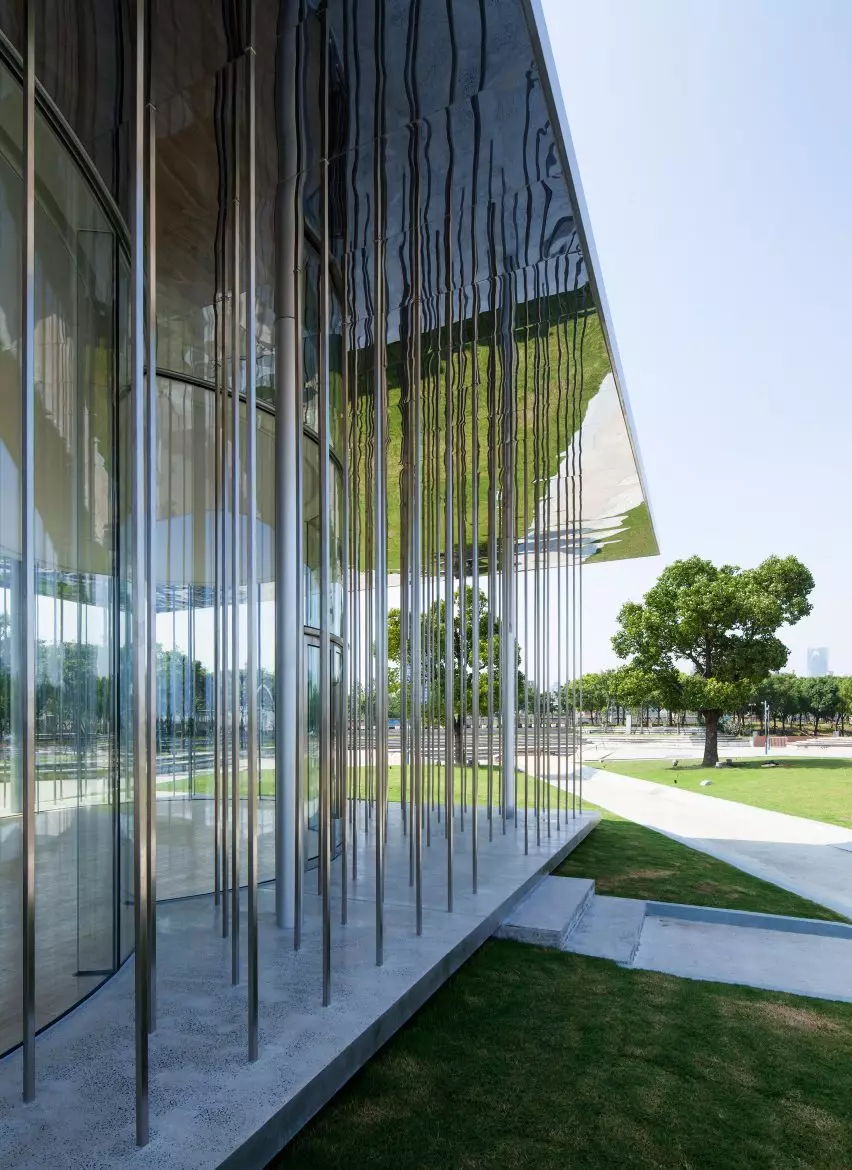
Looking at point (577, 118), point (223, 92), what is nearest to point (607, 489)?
point (577, 118)

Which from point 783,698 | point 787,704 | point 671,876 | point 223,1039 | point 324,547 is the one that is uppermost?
point 324,547

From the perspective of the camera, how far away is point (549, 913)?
7070 millimetres

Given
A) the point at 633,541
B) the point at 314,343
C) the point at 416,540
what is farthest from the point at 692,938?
the point at 633,541

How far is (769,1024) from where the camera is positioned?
16.6 feet

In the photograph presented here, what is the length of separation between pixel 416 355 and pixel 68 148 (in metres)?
3.00

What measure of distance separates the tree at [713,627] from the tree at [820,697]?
6730cm

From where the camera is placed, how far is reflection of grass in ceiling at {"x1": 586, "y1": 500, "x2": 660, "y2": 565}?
19055 mm

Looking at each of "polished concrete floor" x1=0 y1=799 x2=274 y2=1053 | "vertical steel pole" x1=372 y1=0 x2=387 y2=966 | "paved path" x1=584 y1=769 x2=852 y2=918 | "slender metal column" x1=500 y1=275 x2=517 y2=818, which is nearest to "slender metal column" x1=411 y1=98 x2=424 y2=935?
"vertical steel pole" x1=372 y1=0 x2=387 y2=966

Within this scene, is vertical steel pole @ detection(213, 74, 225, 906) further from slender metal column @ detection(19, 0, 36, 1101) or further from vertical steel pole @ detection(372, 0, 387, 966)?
slender metal column @ detection(19, 0, 36, 1101)

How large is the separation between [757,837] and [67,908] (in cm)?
1193

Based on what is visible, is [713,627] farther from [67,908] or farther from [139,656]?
[139,656]

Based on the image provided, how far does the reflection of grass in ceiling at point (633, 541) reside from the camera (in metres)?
19.1

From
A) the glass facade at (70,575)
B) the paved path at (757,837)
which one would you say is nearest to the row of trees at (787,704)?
the paved path at (757,837)

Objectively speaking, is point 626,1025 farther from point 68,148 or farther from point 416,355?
point 68,148
